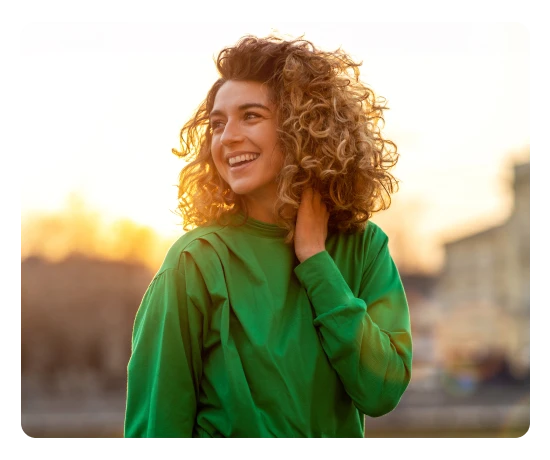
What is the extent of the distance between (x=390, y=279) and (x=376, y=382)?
14.6 inches

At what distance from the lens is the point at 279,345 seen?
2.37m

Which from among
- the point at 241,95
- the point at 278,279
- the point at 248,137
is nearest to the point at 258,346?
the point at 278,279

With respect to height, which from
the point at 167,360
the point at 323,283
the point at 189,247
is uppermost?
the point at 189,247

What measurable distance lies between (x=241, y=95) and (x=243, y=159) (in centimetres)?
20

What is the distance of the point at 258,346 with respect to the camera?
2334mm

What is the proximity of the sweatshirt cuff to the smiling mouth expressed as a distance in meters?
0.35

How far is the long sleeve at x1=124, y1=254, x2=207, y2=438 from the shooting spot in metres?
2.33

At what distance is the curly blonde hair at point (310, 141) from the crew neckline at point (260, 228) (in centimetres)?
4

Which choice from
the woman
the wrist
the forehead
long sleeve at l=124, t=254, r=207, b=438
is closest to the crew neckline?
the woman

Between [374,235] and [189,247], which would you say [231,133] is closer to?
[189,247]

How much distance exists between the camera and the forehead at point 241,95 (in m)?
2.47

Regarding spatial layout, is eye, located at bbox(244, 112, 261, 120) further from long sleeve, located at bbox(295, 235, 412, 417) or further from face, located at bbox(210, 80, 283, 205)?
long sleeve, located at bbox(295, 235, 412, 417)

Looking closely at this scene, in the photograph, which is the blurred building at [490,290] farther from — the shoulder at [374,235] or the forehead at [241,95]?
the forehead at [241,95]
